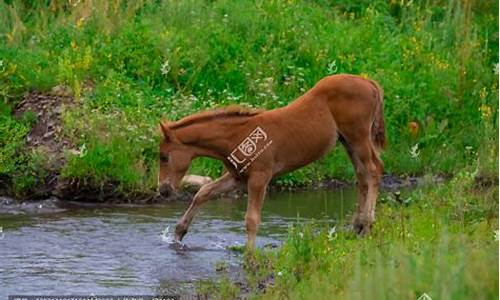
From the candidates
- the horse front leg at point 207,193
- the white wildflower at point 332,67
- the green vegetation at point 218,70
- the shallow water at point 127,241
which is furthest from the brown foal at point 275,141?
the white wildflower at point 332,67

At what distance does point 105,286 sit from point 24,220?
341 centimetres

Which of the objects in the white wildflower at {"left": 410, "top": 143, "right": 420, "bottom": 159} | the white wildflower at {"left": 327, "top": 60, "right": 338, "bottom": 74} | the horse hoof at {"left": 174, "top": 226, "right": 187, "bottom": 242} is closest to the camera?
the horse hoof at {"left": 174, "top": 226, "right": 187, "bottom": 242}

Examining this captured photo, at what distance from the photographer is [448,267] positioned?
7828mm

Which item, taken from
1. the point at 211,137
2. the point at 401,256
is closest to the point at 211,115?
the point at 211,137

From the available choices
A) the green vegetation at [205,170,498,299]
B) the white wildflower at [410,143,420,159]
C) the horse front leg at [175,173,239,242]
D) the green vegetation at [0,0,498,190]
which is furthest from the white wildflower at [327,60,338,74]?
the horse front leg at [175,173,239,242]

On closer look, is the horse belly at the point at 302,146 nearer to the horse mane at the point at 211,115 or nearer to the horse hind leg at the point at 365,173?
the horse hind leg at the point at 365,173

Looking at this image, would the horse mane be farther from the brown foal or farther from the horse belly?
the horse belly

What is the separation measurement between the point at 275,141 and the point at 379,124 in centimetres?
138

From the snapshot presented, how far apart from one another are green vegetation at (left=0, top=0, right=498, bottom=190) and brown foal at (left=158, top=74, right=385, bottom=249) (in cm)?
289

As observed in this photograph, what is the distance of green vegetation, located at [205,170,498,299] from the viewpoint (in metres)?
7.55

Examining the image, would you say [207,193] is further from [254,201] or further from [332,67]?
[332,67]

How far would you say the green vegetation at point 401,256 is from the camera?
24.8ft

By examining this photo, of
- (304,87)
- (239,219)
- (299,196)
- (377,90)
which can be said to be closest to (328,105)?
(377,90)

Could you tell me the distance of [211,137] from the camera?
12883 millimetres
